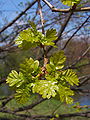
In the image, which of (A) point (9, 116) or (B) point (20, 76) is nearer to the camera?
(B) point (20, 76)

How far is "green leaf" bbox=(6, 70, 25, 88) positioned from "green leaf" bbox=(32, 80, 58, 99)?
0.03 meters

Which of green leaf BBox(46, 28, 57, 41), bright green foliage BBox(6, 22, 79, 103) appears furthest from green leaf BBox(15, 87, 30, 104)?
green leaf BBox(46, 28, 57, 41)

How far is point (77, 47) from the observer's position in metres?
4.69

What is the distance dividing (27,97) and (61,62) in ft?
0.29

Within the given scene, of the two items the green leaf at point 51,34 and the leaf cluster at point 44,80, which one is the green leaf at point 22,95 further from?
the green leaf at point 51,34

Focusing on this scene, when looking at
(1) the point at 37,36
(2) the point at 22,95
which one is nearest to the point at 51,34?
(1) the point at 37,36

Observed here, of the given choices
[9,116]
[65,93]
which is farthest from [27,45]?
[9,116]

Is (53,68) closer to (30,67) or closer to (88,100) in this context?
(30,67)

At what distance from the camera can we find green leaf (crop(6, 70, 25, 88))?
0.32m

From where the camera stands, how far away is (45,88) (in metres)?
0.29

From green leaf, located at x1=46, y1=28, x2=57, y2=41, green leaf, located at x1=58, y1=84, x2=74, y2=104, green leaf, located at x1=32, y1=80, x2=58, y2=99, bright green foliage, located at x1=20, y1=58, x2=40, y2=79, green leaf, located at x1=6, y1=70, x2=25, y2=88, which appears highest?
green leaf, located at x1=46, y1=28, x2=57, y2=41

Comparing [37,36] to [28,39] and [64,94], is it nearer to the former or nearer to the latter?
[28,39]

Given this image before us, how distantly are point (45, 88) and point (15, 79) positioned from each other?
7cm

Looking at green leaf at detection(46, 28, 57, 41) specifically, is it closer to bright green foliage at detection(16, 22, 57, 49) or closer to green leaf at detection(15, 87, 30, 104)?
bright green foliage at detection(16, 22, 57, 49)
